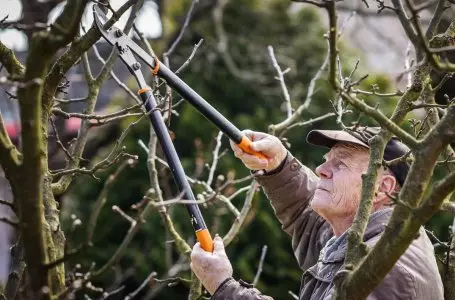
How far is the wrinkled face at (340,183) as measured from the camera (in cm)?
315

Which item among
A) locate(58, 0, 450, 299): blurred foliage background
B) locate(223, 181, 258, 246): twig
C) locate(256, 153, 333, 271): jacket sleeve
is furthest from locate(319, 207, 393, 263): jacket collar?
locate(58, 0, 450, 299): blurred foliage background

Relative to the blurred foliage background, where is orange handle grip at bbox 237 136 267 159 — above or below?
below

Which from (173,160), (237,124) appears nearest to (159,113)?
(173,160)

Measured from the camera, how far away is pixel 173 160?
9.05ft

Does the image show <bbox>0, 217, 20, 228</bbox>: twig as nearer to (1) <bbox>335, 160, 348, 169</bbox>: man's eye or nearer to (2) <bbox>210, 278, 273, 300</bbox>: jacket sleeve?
(2) <bbox>210, 278, 273, 300</bbox>: jacket sleeve

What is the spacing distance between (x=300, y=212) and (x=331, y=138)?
46cm

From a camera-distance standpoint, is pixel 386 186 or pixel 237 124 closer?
pixel 386 186

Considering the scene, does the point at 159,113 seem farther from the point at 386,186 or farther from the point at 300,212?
the point at 300,212

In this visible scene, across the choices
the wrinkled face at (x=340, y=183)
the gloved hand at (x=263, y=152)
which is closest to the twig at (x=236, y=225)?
the gloved hand at (x=263, y=152)

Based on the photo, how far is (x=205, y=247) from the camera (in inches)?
111

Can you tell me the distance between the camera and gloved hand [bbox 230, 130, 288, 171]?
3.12 m

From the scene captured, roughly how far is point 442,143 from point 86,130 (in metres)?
1.44

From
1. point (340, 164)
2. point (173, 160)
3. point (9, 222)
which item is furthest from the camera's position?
point (340, 164)

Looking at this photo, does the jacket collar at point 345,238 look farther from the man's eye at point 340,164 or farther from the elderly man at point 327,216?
the man's eye at point 340,164
